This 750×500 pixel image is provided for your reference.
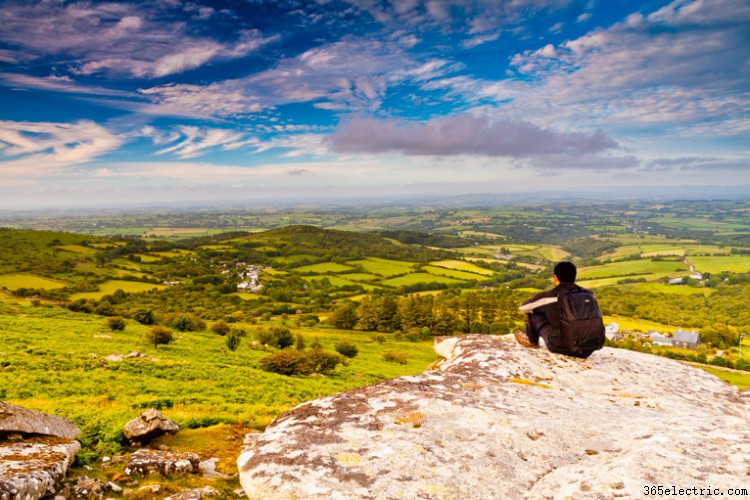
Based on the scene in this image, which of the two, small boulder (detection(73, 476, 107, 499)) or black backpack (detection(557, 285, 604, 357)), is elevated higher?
black backpack (detection(557, 285, 604, 357))

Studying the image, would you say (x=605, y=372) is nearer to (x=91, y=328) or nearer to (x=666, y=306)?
(x=91, y=328)

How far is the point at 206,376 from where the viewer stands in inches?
792

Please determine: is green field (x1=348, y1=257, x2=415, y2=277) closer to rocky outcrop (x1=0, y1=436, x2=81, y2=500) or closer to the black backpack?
the black backpack

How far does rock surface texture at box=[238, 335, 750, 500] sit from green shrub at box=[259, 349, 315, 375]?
1904 centimetres

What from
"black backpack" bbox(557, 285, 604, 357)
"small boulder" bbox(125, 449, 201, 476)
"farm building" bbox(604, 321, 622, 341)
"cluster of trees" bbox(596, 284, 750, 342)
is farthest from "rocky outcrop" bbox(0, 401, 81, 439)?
"cluster of trees" bbox(596, 284, 750, 342)

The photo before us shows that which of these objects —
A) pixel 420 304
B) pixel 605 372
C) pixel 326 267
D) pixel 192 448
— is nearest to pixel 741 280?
pixel 420 304

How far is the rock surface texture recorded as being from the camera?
462cm

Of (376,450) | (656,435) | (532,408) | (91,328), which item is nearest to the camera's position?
(376,450)

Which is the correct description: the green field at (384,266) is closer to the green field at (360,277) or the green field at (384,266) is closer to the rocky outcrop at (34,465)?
the green field at (360,277)

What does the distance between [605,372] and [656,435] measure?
4.07m

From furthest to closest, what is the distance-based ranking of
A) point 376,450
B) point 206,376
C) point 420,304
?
1. point 420,304
2. point 206,376
3. point 376,450

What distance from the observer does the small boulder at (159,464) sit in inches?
258

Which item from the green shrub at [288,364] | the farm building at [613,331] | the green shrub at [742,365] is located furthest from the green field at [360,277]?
the green shrub at [288,364]

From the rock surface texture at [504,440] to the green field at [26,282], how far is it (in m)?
119
